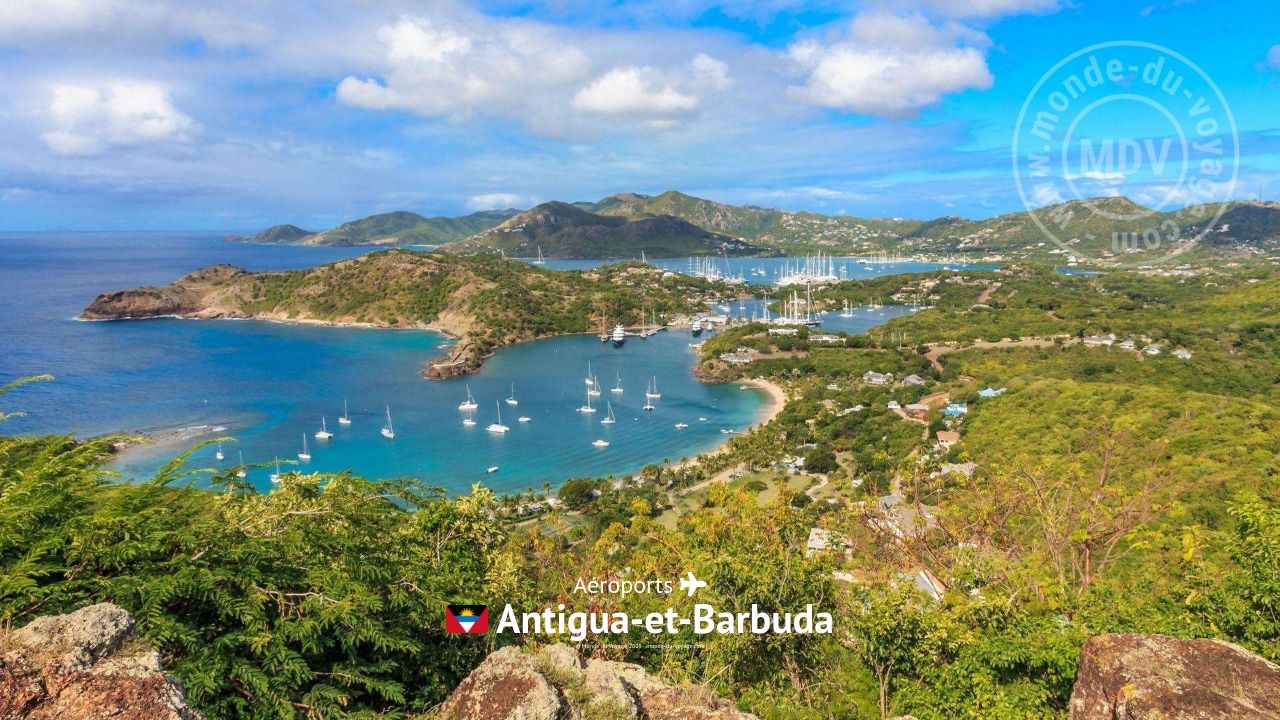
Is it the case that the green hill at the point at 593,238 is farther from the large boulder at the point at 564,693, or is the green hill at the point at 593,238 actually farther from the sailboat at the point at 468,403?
the large boulder at the point at 564,693

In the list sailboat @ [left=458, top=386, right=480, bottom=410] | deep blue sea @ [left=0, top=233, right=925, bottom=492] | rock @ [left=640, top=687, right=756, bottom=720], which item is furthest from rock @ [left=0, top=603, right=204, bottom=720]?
sailboat @ [left=458, top=386, right=480, bottom=410]

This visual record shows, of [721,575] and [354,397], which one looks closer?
[721,575]

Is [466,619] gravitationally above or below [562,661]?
above

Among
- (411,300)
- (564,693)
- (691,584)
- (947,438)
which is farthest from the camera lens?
(411,300)

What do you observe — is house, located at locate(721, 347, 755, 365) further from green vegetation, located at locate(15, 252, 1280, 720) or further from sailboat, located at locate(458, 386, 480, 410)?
green vegetation, located at locate(15, 252, 1280, 720)

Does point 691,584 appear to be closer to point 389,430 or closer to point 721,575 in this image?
point 721,575

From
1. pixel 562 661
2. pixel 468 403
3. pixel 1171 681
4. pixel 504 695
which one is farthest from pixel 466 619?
pixel 468 403

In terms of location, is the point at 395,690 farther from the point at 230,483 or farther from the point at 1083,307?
the point at 1083,307
